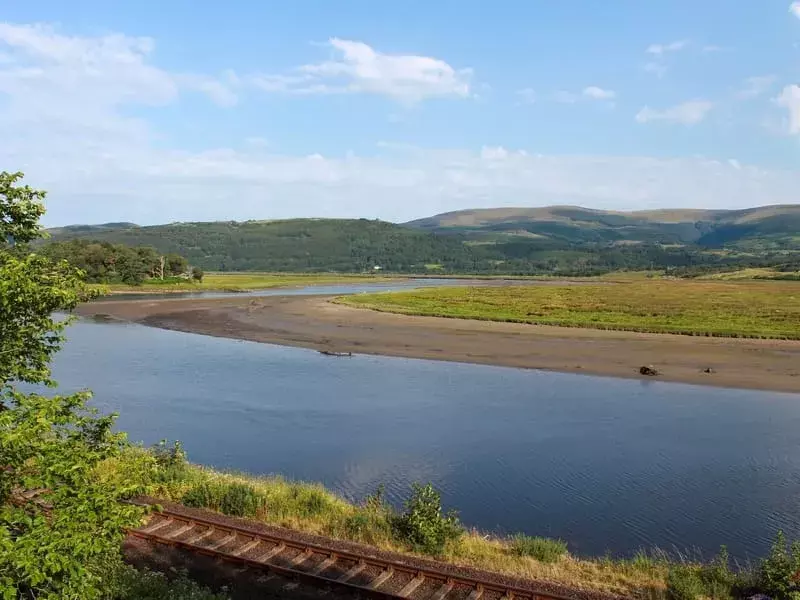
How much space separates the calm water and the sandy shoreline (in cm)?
438

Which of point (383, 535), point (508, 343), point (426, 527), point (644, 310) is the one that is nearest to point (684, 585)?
point (426, 527)

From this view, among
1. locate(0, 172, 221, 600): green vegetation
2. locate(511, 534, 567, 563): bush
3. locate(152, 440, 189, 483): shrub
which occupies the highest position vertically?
locate(0, 172, 221, 600): green vegetation

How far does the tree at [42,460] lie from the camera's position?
8344mm

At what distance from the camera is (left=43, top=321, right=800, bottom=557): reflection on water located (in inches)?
938

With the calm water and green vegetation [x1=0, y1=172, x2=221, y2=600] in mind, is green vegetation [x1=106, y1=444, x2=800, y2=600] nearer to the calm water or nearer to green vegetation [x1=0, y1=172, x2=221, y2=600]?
the calm water

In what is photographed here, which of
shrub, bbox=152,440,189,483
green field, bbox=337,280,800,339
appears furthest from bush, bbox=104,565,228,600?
green field, bbox=337,280,800,339

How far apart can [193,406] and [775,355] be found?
48102 millimetres

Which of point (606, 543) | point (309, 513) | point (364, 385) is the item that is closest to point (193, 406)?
point (364, 385)

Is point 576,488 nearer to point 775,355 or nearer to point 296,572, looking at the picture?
point 296,572

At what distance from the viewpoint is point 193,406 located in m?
40.8

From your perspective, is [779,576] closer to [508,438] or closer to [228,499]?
[228,499]

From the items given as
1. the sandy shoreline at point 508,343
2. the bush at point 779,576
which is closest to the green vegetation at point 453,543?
→ the bush at point 779,576

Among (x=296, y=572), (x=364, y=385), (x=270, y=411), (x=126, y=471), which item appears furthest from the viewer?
(x=364, y=385)

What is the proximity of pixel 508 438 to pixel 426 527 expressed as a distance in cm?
1559
